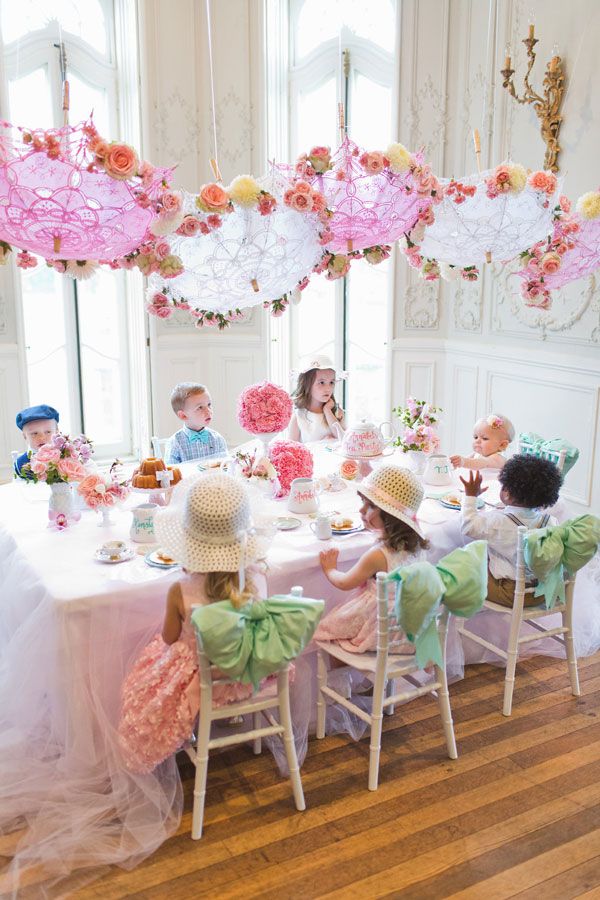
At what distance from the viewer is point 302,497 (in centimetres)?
379

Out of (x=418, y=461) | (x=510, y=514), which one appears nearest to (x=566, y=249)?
(x=418, y=461)

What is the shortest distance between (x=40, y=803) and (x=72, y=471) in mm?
1329

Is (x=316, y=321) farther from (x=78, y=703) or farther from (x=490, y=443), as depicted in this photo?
(x=78, y=703)

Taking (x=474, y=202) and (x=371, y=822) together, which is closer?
(x=371, y=822)

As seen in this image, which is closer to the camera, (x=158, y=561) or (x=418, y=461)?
(x=158, y=561)

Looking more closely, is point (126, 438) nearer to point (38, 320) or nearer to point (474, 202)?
point (38, 320)

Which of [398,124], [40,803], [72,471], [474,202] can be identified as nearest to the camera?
[40,803]

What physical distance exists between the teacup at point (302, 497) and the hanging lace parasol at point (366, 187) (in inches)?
42.8

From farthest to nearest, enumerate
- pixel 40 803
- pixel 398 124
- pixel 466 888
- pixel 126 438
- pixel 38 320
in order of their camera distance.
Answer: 1. pixel 126 438
2. pixel 38 320
3. pixel 398 124
4. pixel 40 803
5. pixel 466 888

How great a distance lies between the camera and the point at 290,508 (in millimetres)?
3812

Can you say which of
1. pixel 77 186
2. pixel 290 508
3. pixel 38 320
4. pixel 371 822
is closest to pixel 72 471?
pixel 290 508

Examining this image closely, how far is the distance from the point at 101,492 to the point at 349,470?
1.36 meters

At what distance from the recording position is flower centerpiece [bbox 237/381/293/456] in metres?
4.05

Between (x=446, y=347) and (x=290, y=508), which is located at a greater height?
(x=446, y=347)
